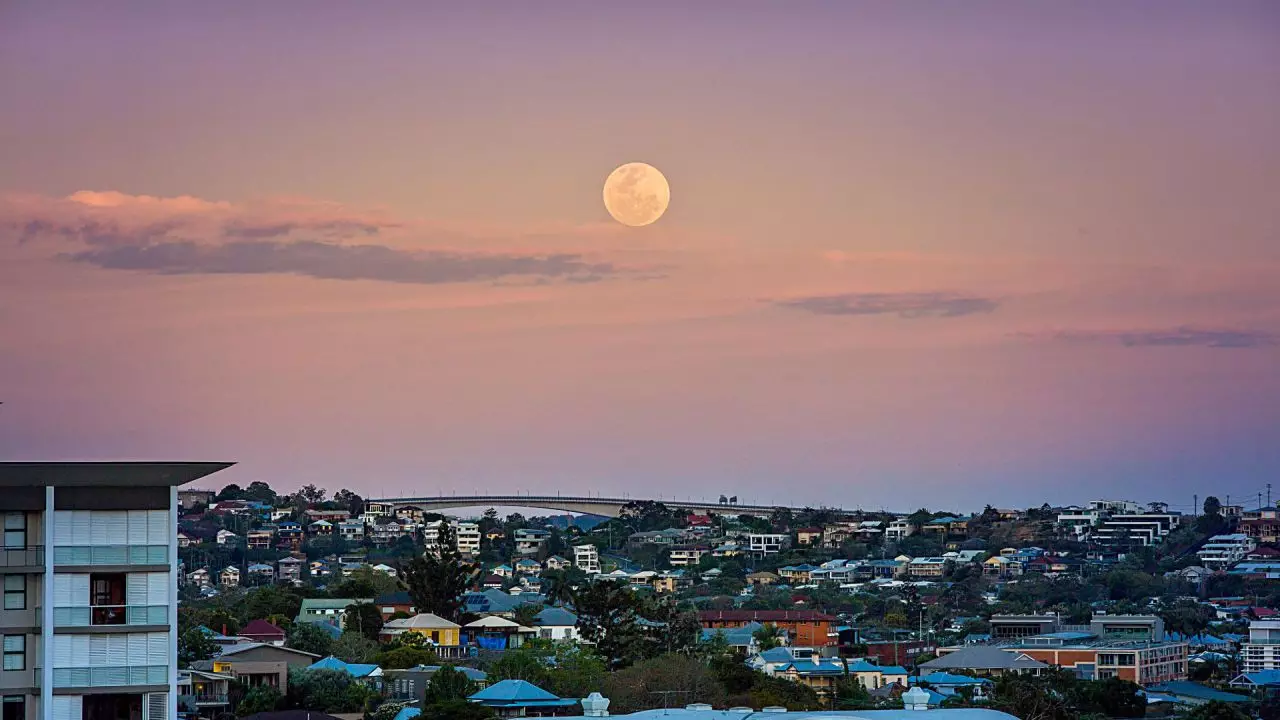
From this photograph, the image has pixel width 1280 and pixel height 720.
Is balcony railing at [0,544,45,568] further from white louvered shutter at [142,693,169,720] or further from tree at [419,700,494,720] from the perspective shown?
tree at [419,700,494,720]

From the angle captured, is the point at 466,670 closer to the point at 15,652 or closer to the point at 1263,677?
the point at 1263,677

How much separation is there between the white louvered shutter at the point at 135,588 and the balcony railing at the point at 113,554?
0.60 feet

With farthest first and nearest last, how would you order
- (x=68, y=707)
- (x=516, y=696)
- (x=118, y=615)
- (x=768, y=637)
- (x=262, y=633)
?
1. (x=768, y=637)
2. (x=262, y=633)
3. (x=516, y=696)
4. (x=118, y=615)
5. (x=68, y=707)

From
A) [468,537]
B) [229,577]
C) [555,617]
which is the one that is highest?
[468,537]

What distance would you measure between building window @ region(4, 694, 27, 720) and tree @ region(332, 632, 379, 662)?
35.5 m

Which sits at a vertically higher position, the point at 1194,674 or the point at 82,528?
the point at 82,528

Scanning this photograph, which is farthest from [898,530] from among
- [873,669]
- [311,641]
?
[311,641]

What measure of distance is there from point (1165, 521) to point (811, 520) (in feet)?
92.3

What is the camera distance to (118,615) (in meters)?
22.1

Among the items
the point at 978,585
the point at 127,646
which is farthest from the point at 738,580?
the point at 127,646

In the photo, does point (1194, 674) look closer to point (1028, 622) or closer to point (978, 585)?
point (1028, 622)

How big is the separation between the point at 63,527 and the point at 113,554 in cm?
63

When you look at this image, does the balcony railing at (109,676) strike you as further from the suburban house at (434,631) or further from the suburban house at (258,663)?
the suburban house at (434,631)

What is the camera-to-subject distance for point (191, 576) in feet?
387
